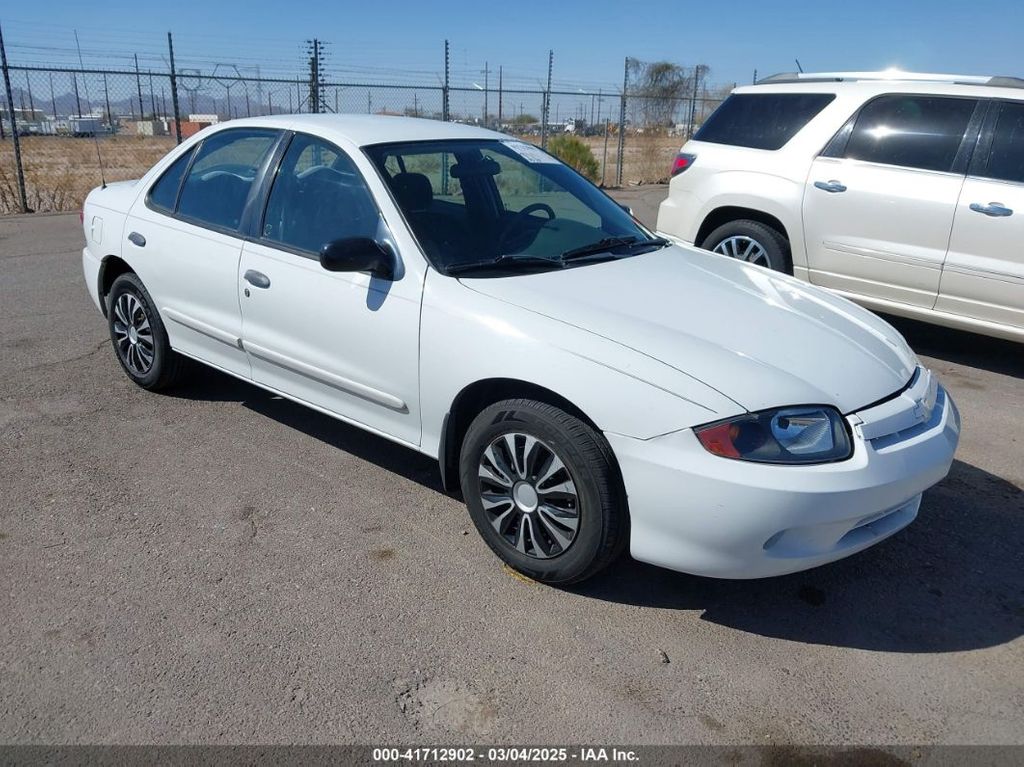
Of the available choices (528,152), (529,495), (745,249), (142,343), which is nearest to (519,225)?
(528,152)

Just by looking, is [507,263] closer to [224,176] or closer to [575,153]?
[224,176]

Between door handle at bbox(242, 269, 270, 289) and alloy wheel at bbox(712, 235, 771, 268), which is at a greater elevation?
door handle at bbox(242, 269, 270, 289)

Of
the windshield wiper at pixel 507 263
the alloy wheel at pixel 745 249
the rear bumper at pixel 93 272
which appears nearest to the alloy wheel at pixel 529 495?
the windshield wiper at pixel 507 263

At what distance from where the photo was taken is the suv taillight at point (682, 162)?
7214 millimetres

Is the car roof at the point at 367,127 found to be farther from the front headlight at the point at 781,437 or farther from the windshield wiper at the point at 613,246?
the front headlight at the point at 781,437

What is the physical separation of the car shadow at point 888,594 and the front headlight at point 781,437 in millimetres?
702

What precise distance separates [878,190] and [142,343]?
16.2 feet

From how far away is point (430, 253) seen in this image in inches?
141

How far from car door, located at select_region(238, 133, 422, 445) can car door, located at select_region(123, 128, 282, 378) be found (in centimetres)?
16

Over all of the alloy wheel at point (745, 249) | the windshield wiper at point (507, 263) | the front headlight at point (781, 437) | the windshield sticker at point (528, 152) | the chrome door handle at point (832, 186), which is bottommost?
the alloy wheel at point (745, 249)

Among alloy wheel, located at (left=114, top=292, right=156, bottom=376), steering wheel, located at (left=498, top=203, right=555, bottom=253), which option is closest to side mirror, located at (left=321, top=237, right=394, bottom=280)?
steering wheel, located at (left=498, top=203, right=555, bottom=253)

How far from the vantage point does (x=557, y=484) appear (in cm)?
311

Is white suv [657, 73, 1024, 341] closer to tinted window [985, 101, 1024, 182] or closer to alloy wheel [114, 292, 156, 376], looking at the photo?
tinted window [985, 101, 1024, 182]

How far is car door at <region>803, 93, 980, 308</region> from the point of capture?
584 centimetres
